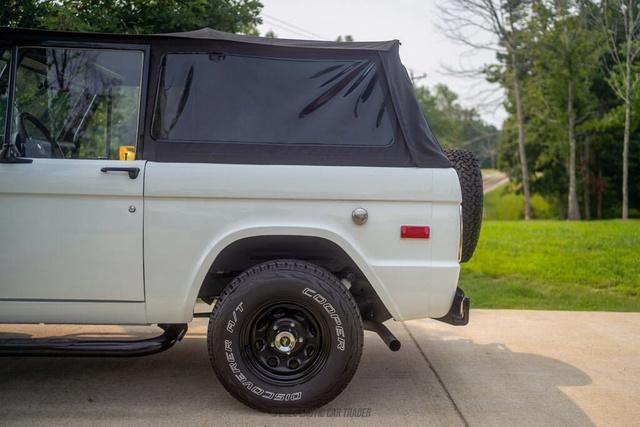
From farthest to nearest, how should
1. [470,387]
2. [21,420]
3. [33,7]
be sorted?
[33,7]
[470,387]
[21,420]

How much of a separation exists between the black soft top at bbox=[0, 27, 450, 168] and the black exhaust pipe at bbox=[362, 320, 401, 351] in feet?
3.44

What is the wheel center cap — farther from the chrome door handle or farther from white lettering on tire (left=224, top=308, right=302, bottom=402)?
the chrome door handle

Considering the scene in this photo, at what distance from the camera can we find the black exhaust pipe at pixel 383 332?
3.81m

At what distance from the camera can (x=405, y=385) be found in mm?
4406

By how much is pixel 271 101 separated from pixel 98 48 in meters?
1.09

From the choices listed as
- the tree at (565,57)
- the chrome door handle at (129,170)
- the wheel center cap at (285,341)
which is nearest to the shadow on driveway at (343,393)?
the wheel center cap at (285,341)

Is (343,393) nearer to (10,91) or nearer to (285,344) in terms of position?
(285,344)

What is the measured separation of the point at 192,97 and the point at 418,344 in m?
2.94

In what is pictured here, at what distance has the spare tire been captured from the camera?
4.09 m

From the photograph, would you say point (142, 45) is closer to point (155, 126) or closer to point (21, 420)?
point (155, 126)

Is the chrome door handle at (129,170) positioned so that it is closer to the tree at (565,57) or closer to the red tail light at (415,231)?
the red tail light at (415,231)

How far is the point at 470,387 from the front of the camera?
4.34 m

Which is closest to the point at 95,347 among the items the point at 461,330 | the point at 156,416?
the point at 156,416

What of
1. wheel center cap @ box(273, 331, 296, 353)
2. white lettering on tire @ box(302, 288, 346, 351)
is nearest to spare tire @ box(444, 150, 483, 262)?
white lettering on tire @ box(302, 288, 346, 351)
